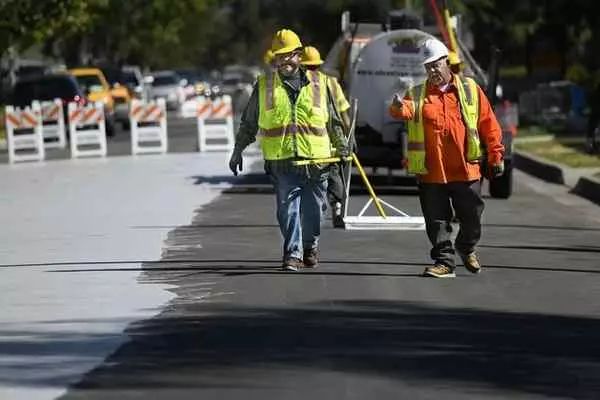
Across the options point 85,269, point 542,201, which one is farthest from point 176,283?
point 542,201

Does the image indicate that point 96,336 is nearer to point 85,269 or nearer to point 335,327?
point 335,327

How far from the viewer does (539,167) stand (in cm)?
2919

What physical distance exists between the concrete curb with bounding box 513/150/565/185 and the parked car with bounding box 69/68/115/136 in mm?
14768

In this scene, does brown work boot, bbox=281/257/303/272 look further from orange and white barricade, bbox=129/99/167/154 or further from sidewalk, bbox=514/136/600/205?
orange and white barricade, bbox=129/99/167/154

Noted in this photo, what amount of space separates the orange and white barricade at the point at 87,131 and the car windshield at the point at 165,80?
33.7 m

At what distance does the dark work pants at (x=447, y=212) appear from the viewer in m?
13.9

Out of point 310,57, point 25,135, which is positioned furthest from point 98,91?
point 310,57

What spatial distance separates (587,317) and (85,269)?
481 centimetres

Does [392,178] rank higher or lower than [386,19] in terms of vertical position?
lower

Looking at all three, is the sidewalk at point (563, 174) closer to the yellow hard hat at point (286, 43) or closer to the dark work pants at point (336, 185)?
the dark work pants at point (336, 185)

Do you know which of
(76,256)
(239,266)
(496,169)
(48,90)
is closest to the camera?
(496,169)

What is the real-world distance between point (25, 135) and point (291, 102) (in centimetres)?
2121

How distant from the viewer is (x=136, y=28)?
81.9 metres

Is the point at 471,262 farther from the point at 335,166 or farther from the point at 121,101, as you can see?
the point at 121,101
